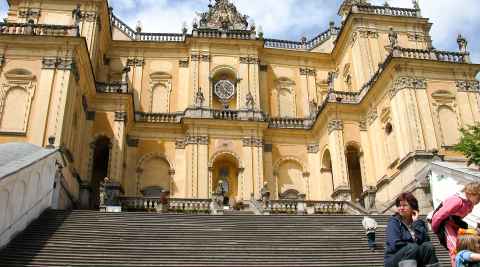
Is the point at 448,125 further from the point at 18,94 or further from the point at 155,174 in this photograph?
the point at 18,94

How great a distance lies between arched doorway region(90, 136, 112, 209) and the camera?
28.9 metres

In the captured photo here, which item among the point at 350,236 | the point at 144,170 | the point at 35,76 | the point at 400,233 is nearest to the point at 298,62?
the point at 144,170

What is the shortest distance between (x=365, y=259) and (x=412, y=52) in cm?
1613

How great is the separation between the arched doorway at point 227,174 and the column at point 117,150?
18.4 ft

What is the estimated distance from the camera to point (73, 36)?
78.5ft

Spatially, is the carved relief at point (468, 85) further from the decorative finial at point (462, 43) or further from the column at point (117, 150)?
the column at point (117, 150)

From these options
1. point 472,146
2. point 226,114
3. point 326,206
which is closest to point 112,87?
point 226,114

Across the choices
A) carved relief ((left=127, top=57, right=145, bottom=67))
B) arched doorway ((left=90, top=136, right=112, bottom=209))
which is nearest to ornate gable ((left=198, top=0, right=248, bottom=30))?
carved relief ((left=127, top=57, right=145, bottom=67))

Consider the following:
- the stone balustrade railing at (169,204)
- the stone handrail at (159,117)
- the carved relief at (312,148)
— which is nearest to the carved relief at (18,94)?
the stone balustrade railing at (169,204)

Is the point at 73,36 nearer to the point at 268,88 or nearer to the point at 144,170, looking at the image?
the point at 144,170

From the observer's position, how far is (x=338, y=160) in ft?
94.4

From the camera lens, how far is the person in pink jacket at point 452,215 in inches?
219

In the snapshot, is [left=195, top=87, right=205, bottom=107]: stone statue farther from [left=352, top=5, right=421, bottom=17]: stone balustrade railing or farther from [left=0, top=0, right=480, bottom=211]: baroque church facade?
[left=352, top=5, right=421, bottom=17]: stone balustrade railing

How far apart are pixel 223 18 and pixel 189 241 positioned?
945 inches
